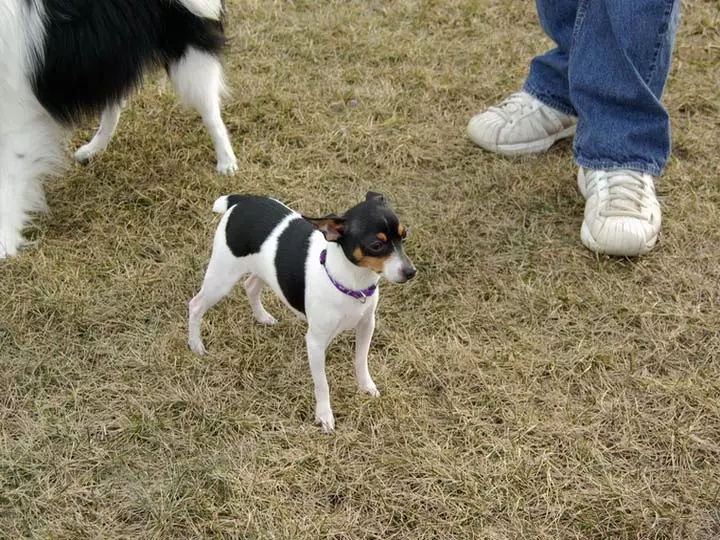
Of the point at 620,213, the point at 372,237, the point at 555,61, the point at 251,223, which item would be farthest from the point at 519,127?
the point at 372,237

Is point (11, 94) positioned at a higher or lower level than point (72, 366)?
higher

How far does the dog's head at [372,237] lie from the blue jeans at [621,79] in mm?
1378

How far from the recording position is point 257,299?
7.87 feet

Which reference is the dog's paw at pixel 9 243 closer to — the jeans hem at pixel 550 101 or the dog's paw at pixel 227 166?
the dog's paw at pixel 227 166

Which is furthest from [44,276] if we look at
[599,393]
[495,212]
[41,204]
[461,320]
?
[599,393]

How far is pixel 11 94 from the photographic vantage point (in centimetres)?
262

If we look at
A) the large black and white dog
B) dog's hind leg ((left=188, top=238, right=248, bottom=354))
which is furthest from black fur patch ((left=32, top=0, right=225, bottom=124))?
dog's hind leg ((left=188, top=238, right=248, bottom=354))

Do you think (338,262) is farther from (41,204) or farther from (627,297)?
(41,204)

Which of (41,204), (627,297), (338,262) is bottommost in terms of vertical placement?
(627,297)

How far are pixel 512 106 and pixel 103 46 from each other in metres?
1.72

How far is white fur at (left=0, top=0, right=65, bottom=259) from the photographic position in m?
2.49

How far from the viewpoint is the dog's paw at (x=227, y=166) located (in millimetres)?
3149

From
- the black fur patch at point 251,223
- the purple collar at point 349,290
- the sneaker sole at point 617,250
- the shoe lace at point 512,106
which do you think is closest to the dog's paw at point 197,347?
the black fur patch at point 251,223

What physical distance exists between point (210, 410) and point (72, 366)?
0.50 meters
